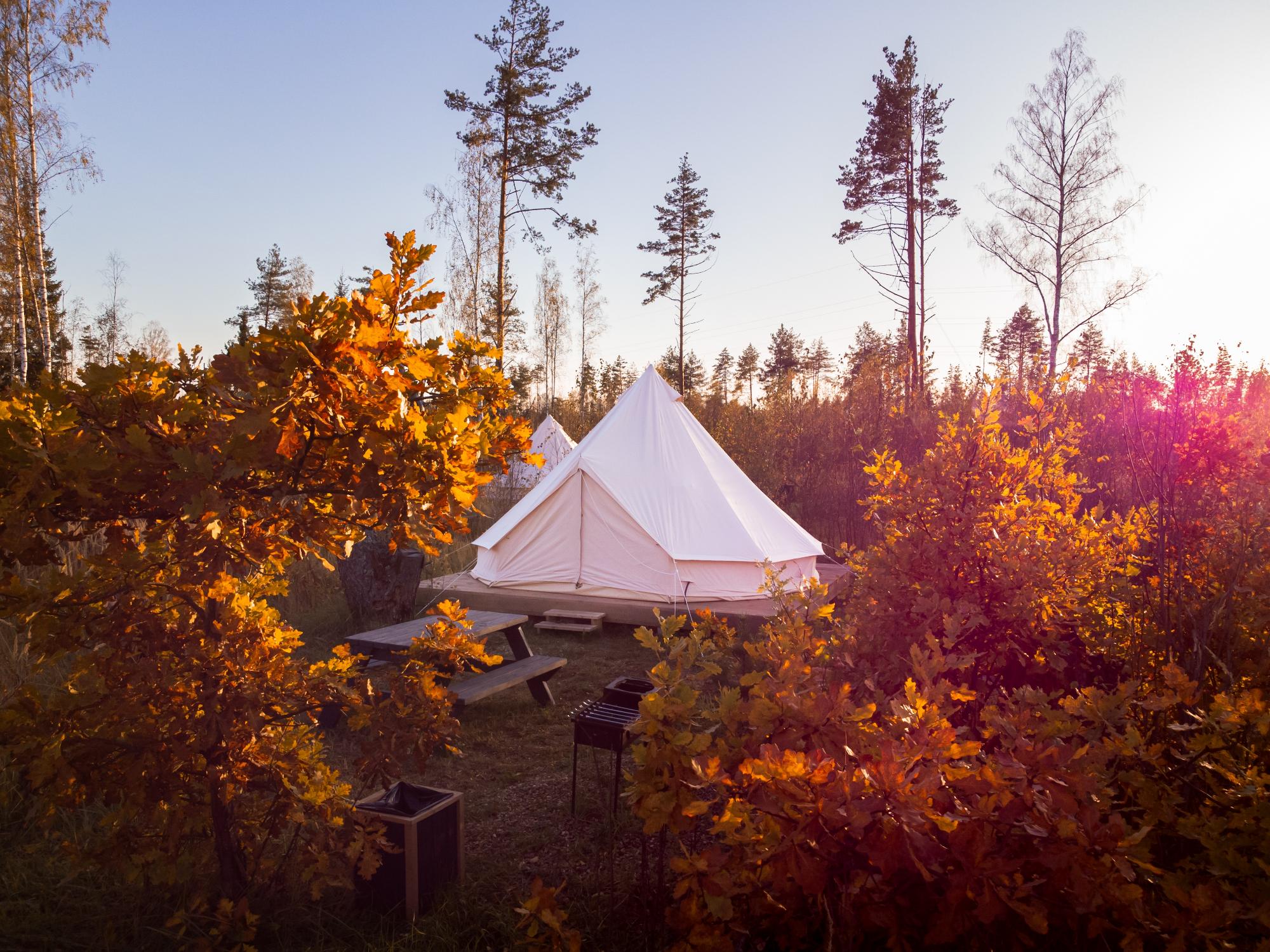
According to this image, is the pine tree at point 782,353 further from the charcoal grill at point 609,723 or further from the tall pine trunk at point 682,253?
the charcoal grill at point 609,723

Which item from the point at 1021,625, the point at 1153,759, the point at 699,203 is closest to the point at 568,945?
the point at 1153,759

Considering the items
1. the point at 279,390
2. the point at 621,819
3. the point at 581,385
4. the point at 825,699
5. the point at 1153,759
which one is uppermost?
the point at 581,385

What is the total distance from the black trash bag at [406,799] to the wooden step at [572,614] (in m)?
4.04

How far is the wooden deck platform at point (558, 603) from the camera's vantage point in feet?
22.0

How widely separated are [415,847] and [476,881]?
15.2 inches

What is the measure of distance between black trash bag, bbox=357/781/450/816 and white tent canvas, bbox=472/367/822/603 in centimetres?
422

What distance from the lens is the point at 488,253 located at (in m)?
17.6

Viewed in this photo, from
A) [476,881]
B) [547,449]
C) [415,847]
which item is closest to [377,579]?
[476,881]

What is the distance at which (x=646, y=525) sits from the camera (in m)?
6.86

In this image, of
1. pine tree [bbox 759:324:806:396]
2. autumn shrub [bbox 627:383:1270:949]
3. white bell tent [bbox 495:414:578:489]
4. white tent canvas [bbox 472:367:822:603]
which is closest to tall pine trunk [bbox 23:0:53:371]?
white bell tent [bbox 495:414:578:489]

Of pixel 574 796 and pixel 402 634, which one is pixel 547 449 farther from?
pixel 574 796

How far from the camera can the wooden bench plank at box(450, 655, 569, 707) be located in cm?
423

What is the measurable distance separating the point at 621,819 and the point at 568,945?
1649 millimetres

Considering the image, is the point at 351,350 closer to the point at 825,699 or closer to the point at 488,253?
the point at 825,699
